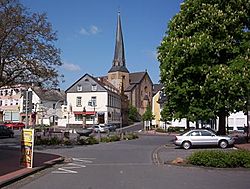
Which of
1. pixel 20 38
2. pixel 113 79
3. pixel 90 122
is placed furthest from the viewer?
pixel 113 79

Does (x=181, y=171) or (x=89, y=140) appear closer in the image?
(x=181, y=171)

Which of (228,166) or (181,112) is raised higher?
(181,112)

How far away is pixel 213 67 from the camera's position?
1283 inches

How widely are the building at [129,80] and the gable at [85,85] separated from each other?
27970 mm

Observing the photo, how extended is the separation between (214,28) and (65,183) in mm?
23807

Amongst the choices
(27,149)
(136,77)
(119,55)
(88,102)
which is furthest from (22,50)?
(136,77)

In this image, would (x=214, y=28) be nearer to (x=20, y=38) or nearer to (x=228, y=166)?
(x=20, y=38)

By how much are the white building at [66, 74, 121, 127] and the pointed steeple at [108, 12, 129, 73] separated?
92.4ft

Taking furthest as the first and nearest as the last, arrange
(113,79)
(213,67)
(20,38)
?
(113,79) < (213,67) < (20,38)

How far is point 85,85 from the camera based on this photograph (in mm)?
95250

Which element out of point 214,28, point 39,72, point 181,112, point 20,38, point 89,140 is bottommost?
point 89,140

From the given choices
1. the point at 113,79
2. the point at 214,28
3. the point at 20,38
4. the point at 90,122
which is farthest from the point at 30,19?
the point at 113,79

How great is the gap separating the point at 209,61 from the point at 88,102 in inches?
2452

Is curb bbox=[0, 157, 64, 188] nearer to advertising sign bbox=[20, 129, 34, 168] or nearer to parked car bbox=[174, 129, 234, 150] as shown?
advertising sign bbox=[20, 129, 34, 168]
